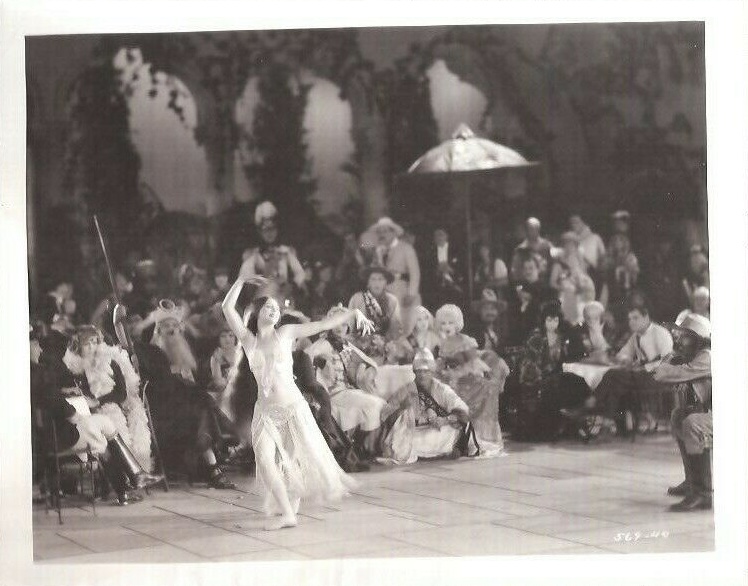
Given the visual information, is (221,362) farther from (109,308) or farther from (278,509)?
(278,509)

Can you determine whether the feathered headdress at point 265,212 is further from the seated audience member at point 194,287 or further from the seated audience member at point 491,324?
the seated audience member at point 491,324

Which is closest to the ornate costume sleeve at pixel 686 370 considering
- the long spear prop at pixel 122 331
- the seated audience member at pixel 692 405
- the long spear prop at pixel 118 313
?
the seated audience member at pixel 692 405

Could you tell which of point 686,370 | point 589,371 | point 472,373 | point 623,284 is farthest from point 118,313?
point 686,370

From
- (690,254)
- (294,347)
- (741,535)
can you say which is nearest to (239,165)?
(294,347)

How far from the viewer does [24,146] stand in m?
4.63

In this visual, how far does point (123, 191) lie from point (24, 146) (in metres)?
0.55

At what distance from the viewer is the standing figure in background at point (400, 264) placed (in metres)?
4.64

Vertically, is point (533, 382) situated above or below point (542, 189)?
below

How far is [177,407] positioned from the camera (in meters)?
4.68

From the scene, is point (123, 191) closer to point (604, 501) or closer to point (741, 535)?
point (604, 501)

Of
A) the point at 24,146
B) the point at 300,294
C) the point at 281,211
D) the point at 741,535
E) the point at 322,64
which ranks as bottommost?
the point at 741,535

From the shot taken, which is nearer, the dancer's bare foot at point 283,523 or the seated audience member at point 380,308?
the dancer's bare foot at point 283,523

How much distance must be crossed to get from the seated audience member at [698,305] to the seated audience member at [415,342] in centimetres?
124

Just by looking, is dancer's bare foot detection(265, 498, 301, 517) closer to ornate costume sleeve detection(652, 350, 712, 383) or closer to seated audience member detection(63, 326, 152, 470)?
seated audience member detection(63, 326, 152, 470)
